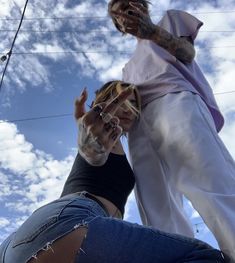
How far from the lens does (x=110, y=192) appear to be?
129cm

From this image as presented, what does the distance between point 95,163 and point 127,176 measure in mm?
155

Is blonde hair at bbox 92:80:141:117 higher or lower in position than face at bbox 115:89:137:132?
higher

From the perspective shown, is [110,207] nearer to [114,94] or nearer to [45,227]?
[45,227]

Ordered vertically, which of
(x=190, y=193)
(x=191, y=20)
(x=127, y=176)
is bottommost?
(x=127, y=176)

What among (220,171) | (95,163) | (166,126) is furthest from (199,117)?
(95,163)

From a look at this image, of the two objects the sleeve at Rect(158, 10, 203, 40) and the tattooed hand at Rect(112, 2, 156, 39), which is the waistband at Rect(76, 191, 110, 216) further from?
the sleeve at Rect(158, 10, 203, 40)

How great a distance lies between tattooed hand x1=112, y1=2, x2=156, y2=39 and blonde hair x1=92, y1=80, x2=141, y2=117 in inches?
8.0

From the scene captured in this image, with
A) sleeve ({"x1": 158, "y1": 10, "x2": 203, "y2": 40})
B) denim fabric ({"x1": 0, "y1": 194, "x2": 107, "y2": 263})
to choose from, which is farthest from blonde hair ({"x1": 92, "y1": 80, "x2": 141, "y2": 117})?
denim fabric ({"x1": 0, "y1": 194, "x2": 107, "y2": 263})

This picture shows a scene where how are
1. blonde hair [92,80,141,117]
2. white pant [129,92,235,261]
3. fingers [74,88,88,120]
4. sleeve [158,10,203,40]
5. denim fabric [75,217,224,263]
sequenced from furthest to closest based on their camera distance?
sleeve [158,10,203,40] → blonde hair [92,80,141,117] → fingers [74,88,88,120] → white pant [129,92,235,261] → denim fabric [75,217,224,263]

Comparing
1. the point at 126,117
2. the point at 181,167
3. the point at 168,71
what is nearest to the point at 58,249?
the point at 181,167

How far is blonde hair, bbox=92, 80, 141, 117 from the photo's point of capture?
155 cm

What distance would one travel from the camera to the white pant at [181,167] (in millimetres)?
1105

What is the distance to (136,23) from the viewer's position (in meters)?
1.57

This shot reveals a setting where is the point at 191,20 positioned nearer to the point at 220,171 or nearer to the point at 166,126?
the point at 166,126
